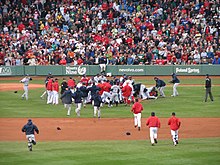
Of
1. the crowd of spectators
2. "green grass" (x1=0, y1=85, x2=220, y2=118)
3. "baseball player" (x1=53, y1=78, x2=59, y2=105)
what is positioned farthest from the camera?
the crowd of spectators

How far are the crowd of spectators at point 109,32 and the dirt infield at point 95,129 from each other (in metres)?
22.9

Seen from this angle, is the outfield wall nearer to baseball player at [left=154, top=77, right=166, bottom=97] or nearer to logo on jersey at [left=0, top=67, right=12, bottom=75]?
logo on jersey at [left=0, top=67, right=12, bottom=75]

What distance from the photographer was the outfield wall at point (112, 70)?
59.9 m

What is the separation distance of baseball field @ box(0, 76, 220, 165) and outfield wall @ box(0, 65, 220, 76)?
9.08m

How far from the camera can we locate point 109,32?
64062 mm

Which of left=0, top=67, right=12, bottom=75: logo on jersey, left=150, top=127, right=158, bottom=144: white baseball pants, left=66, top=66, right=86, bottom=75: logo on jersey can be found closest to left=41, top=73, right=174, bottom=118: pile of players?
left=150, top=127, right=158, bottom=144: white baseball pants

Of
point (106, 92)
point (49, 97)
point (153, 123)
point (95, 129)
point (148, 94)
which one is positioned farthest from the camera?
point (148, 94)

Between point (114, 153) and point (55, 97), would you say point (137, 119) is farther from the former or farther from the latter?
point (55, 97)

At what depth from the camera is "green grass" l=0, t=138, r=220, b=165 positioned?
2617cm

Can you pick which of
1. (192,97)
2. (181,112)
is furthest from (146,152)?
(192,97)

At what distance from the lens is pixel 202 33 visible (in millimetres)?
62438

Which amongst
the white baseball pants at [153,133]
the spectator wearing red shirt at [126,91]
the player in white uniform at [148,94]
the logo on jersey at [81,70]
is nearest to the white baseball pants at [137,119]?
the white baseball pants at [153,133]

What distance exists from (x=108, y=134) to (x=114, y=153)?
561cm

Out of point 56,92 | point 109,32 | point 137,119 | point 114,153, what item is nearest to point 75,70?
point 109,32
